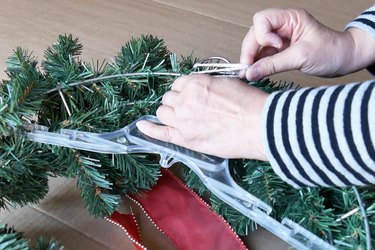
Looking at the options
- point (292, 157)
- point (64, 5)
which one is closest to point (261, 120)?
point (292, 157)

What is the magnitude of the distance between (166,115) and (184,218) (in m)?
0.12

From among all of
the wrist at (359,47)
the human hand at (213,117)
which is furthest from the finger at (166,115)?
the wrist at (359,47)

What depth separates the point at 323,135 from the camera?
41cm

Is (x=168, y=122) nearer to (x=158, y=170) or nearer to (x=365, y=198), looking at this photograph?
(x=158, y=170)

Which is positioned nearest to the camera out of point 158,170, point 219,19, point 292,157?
point 292,157

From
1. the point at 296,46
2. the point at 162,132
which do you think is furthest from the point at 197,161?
the point at 296,46

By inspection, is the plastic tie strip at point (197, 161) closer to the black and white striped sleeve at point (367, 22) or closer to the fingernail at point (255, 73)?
the fingernail at point (255, 73)

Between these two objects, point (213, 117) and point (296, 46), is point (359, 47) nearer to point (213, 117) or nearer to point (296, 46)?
point (296, 46)

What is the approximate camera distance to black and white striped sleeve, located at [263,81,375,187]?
40cm

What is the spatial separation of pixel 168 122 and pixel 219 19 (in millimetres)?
446

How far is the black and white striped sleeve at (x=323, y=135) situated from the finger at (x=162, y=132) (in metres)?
0.10

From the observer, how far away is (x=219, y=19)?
0.89 m

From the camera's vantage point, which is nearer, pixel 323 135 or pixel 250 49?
pixel 323 135

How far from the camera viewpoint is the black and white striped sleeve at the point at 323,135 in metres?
0.40
